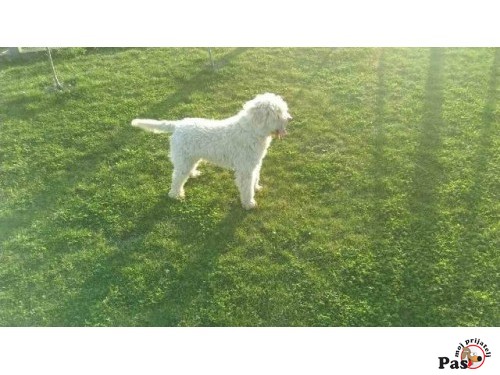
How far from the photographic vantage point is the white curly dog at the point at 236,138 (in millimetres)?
6383

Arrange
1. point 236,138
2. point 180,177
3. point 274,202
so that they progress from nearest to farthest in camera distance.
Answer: point 236,138
point 180,177
point 274,202

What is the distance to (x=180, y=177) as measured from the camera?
6.99 meters

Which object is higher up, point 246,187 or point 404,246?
point 246,187

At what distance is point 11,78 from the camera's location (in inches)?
420

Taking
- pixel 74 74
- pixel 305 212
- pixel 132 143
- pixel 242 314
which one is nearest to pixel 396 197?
pixel 305 212

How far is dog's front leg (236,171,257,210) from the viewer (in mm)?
6770

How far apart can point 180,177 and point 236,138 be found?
1.08 meters

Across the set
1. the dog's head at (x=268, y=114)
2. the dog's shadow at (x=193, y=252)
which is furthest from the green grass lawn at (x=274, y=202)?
the dog's head at (x=268, y=114)

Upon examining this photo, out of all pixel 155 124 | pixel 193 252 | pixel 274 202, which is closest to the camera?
pixel 193 252

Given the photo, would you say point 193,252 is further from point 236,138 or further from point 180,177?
point 236,138

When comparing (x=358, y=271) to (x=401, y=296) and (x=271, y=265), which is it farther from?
(x=271, y=265)
